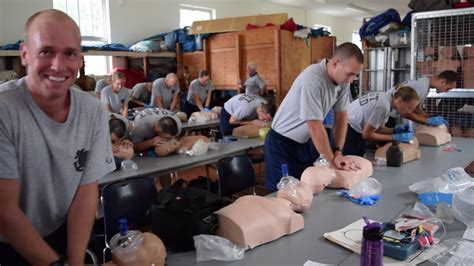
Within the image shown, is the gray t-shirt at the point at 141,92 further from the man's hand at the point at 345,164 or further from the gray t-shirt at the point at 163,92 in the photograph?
the man's hand at the point at 345,164

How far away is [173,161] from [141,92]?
14.3 feet

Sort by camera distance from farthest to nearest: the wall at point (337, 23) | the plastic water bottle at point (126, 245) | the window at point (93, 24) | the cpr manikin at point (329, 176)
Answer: the wall at point (337, 23) → the window at point (93, 24) → the cpr manikin at point (329, 176) → the plastic water bottle at point (126, 245)

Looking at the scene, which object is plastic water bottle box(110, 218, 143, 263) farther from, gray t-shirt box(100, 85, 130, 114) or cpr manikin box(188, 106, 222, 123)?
gray t-shirt box(100, 85, 130, 114)

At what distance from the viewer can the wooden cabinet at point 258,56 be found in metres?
7.35

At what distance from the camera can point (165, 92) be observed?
7.18 meters

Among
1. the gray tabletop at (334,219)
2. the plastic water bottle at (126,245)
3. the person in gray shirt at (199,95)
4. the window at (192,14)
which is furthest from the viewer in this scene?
the window at (192,14)

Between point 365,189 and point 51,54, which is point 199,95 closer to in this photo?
point 365,189

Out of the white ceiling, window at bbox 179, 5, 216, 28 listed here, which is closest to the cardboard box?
window at bbox 179, 5, 216, 28

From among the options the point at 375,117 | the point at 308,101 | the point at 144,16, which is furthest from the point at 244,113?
the point at 144,16

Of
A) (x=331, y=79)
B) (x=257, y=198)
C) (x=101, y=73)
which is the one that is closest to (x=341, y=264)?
(x=257, y=198)

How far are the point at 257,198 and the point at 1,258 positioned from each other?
3.45ft

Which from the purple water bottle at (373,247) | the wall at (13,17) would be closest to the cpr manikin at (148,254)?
the purple water bottle at (373,247)

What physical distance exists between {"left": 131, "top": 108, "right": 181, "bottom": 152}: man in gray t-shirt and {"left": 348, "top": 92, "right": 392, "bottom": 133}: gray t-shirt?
162 centimetres

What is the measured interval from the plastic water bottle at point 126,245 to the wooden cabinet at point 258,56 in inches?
237
